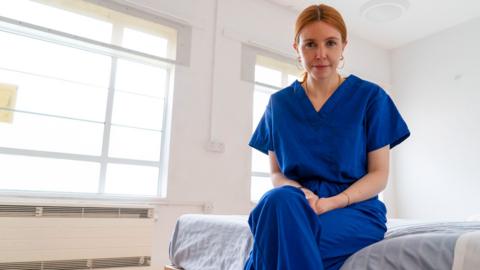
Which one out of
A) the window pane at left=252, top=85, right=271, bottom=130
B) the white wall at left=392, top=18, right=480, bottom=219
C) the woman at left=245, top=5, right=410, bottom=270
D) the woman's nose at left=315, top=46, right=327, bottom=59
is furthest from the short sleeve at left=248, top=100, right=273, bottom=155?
the white wall at left=392, top=18, right=480, bottom=219

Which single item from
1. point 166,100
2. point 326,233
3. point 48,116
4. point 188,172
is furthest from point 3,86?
point 326,233

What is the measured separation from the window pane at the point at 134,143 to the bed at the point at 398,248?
1606 mm

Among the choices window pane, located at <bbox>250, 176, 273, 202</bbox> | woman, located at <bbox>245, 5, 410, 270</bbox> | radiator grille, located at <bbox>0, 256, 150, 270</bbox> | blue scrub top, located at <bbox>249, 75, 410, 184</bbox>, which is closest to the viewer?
woman, located at <bbox>245, 5, 410, 270</bbox>

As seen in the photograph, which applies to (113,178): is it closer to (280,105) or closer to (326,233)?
(280,105)

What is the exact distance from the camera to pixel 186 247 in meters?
1.67

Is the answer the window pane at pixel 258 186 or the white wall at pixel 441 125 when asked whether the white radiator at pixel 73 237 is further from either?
the white wall at pixel 441 125

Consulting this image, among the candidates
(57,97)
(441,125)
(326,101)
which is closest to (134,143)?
(57,97)

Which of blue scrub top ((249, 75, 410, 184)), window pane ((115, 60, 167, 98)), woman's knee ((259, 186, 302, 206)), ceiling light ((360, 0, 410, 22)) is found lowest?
woman's knee ((259, 186, 302, 206))

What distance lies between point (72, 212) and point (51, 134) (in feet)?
2.02

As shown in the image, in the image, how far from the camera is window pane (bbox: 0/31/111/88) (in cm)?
262

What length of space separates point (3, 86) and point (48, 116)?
0.34 meters

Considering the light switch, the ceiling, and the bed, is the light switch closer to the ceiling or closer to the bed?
the bed

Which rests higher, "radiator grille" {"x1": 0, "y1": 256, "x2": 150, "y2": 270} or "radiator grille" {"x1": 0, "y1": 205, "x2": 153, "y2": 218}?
"radiator grille" {"x1": 0, "y1": 205, "x2": 153, "y2": 218}

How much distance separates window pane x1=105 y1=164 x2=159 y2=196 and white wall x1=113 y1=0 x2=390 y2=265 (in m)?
0.19
